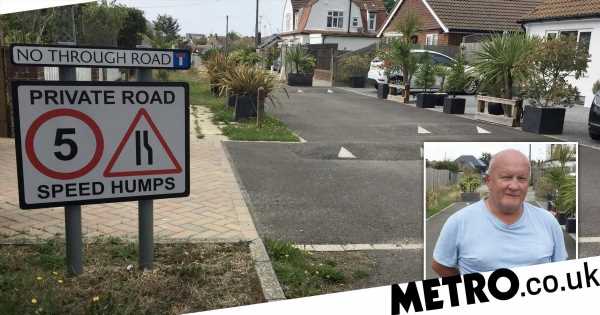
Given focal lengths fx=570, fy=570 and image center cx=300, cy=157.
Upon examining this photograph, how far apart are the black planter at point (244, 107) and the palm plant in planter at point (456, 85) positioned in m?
6.12

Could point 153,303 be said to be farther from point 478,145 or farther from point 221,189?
point 221,189

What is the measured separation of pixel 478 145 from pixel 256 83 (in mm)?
11233

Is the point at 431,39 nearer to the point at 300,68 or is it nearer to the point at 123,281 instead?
the point at 300,68

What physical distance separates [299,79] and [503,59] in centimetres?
1509

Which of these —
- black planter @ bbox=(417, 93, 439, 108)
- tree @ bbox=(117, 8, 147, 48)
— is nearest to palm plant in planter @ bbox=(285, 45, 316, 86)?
tree @ bbox=(117, 8, 147, 48)

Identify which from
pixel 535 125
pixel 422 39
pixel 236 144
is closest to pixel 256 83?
pixel 236 144

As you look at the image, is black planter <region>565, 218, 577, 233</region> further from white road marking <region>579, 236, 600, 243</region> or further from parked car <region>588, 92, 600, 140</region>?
parked car <region>588, 92, 600, 140</region>

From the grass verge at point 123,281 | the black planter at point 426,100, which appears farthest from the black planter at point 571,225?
the black planter at point 426,100

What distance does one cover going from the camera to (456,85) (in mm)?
16953

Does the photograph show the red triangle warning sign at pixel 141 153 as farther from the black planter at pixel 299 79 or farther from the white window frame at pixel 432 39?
the white window frame at pixel 432 39

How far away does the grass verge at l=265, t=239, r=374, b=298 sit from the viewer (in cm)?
384

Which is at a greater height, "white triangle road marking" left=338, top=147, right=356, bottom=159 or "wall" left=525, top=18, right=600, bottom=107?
"wall" left=525, top=18, right=600, bottom=107

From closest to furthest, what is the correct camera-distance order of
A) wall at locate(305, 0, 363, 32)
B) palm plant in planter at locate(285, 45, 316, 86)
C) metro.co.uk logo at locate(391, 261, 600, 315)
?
metro.co.uk logo at locate(391, 261, 600, 315)
palm plant in planter at locate(285, 45, 316, 86)
wall at locate(305, 0, 363, 32)

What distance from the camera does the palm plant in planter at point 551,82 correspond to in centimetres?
1187
